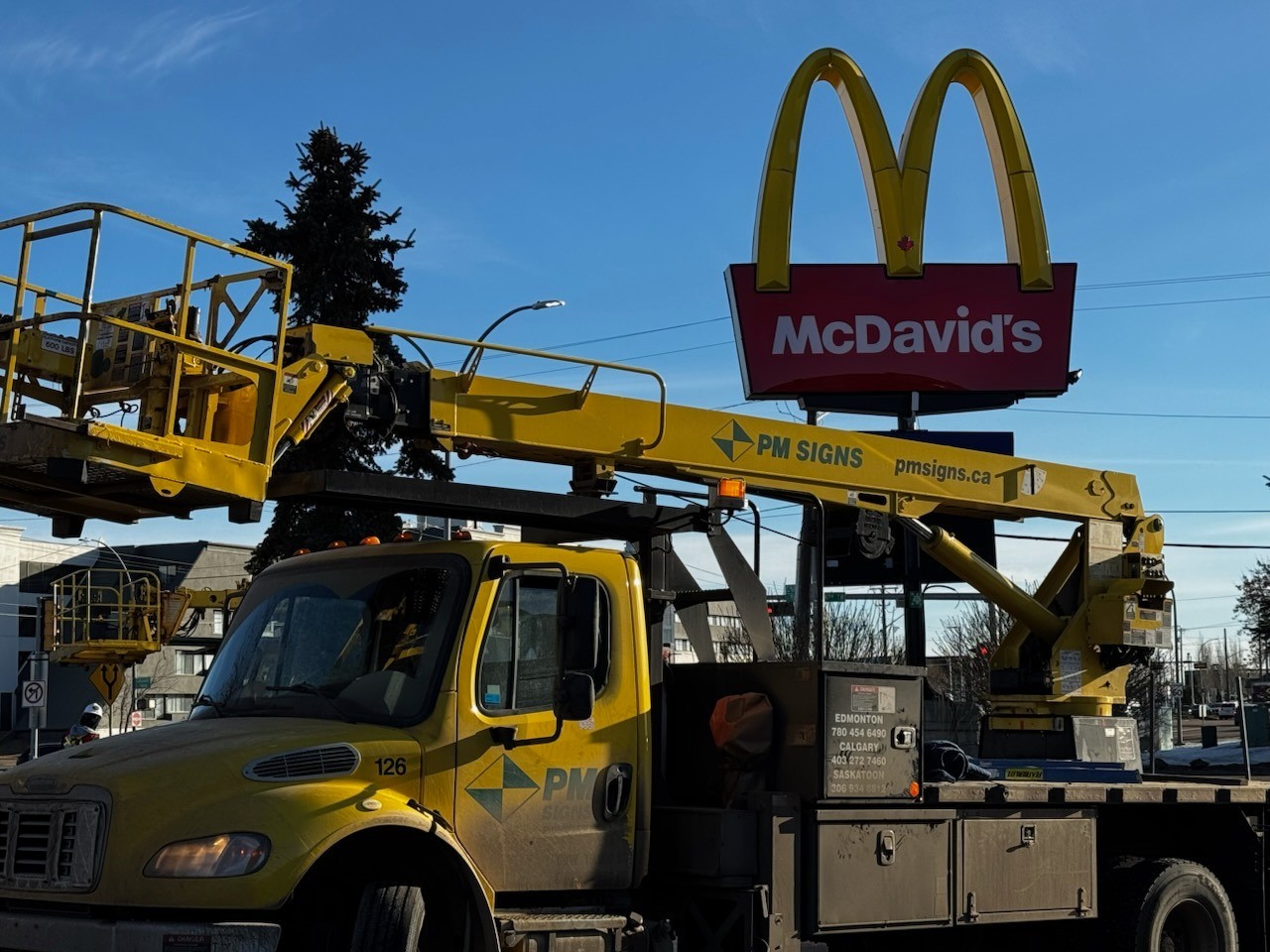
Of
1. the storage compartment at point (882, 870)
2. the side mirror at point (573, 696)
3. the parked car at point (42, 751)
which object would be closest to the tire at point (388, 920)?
the side mirror at point (573, 696)

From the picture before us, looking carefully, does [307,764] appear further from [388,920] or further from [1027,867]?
[1027,867]

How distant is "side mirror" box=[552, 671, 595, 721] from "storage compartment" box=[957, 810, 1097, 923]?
2688 mm

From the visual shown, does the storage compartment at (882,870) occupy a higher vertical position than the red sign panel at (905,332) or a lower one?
lower

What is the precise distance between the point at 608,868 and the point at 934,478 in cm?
595

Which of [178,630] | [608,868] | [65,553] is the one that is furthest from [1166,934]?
[65,553]

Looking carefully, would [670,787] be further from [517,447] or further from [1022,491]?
[1022,491]

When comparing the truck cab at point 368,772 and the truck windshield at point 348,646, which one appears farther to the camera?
the truck windshield at point 348,646

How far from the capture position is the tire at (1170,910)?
381 inches

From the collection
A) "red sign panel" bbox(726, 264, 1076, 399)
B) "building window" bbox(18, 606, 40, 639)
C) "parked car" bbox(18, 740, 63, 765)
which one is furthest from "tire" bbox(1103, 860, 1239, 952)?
"building window" bbox(18, 606, 40, 639)

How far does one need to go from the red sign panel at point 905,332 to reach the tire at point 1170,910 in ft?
56.0

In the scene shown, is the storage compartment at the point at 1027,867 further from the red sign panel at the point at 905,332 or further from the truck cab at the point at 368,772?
the red sign panel at the point at 905,332

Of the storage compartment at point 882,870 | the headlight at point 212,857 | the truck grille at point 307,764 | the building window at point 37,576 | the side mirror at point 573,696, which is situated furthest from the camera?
the building window at point 37,576

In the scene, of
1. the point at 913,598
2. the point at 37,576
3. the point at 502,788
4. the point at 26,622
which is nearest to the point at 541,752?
the point at 502,788

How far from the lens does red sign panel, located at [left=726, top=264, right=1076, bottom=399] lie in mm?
26641
